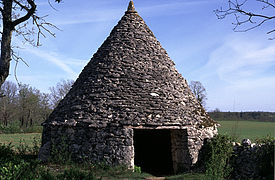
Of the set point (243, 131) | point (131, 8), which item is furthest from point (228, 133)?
point (243, 131)

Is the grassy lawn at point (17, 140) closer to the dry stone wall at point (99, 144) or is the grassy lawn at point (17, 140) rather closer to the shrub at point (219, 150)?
the dry stone wall at point (99, 144)

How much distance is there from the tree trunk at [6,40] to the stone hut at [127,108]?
247cm

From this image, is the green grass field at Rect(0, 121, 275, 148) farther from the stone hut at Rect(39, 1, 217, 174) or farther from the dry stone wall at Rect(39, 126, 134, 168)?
the dry stone wall at Rect(39, 126, 134, 168)

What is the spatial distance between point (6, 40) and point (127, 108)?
4071 millimetres

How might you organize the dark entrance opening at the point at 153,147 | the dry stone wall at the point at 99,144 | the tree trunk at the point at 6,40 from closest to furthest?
the tree trunk at the point at 6,40
the dry stone wall at the point at 99,144
the dark entrance opening at the point at 153,147

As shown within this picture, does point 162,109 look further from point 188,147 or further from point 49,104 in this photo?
point 49,104

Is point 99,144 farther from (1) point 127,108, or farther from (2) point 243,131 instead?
(2) point 243,131

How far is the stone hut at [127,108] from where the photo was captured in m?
8.61

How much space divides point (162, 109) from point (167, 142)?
3619 mm

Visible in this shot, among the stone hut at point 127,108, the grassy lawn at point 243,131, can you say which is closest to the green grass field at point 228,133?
the grassy lawn at point 243,131

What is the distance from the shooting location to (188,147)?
9086 millimetres

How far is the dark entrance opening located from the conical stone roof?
2528 millimetres

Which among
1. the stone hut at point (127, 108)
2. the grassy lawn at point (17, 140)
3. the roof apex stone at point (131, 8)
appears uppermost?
the roof apex stone at point (131, 8)

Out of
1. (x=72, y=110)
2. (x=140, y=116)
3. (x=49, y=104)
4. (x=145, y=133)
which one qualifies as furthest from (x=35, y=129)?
(x=140, y=116)
